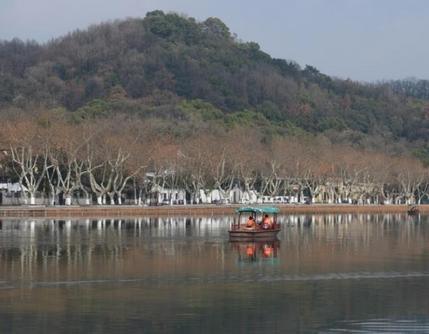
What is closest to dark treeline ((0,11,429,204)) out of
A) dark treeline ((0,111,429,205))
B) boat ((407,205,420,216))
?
dark treeline ((0,111,429,205))

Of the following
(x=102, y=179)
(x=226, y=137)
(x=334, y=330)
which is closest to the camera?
(x=334, y=330)

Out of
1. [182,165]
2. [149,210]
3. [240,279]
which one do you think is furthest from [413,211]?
[240,279]

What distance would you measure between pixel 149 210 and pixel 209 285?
61396 mm

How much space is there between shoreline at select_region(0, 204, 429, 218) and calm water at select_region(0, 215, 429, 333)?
25.3 meters

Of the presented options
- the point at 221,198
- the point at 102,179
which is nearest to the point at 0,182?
the point at 102,179

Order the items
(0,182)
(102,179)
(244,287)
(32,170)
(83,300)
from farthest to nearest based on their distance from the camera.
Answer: (0,182) → (102,179) → (32,170) → (244,287) → (83,300)

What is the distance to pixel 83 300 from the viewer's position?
32.2 m

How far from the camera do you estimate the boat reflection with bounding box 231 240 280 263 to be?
4747cm

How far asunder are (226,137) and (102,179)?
29171 mm

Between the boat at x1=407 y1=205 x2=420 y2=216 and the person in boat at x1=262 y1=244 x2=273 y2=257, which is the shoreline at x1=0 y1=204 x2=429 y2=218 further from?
the person in boat at x1=262 y1=244 x2=273 y2=257

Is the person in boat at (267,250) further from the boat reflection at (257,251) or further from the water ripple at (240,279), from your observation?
the water ripple at (240,279)

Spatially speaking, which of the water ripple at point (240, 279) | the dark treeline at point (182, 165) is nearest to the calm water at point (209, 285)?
the water ripple at point (240, 279)

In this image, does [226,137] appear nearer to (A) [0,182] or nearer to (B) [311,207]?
(B) [311,207]

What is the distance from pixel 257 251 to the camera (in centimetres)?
5250
